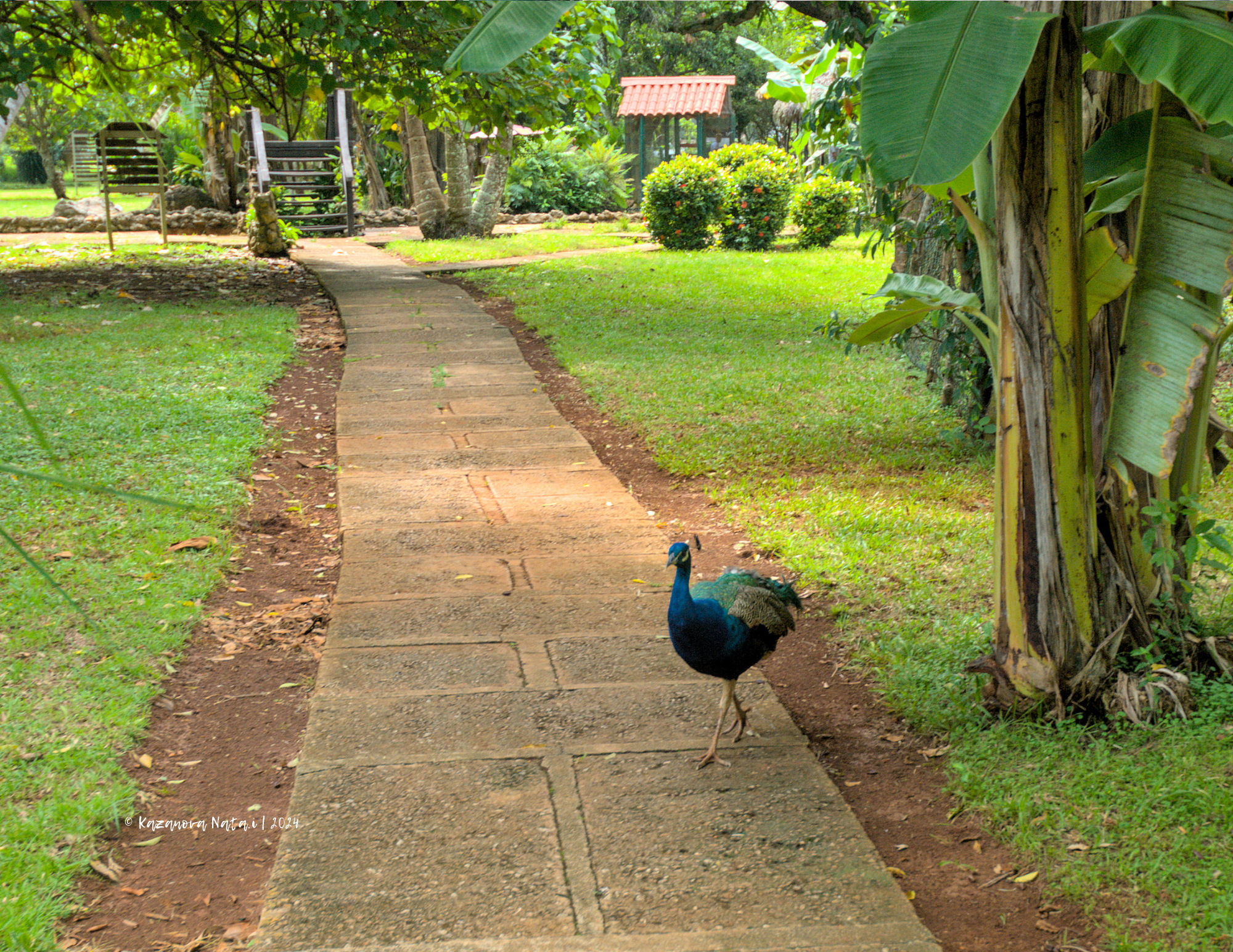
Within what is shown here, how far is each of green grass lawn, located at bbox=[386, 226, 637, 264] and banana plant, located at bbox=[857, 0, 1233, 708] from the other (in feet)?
43.0

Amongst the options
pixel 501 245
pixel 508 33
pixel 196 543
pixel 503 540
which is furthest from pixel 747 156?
pixel 508 33

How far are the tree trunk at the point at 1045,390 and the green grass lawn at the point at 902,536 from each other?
1.02 ft

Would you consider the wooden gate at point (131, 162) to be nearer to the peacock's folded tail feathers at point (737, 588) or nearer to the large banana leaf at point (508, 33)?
the large banana leaf at point (508, 33)

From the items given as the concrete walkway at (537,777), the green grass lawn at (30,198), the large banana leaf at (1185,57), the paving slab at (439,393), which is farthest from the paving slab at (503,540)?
the green grass lawn at (30,198)

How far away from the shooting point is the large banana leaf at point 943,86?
2461 mm

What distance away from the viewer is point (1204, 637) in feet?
10.9

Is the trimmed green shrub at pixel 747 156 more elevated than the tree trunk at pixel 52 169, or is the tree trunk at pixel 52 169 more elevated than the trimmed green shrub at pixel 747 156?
the tree trunk at pixel 52 169

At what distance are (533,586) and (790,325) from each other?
6311 mm

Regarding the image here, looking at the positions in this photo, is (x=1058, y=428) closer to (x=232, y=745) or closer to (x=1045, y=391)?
(x=1045, y=391)

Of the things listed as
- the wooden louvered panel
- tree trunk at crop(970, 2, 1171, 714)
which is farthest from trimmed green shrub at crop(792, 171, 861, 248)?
tree trunk at crop(970, 2, 1171, 714)

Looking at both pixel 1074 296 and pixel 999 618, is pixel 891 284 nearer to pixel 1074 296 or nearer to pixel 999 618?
pixel 1074 296

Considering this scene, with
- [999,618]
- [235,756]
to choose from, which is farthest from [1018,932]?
[235,756]

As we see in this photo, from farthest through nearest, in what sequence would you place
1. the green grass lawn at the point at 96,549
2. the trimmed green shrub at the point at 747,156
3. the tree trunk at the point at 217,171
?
1. the tree trunk at the point at 217,171
2. the trimmed green shrub at the point at 747,156
3. the green grass lawn at the point at 96,549

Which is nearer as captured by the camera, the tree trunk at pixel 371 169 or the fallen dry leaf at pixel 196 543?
the fallen dry leaf at pixel 196 543
